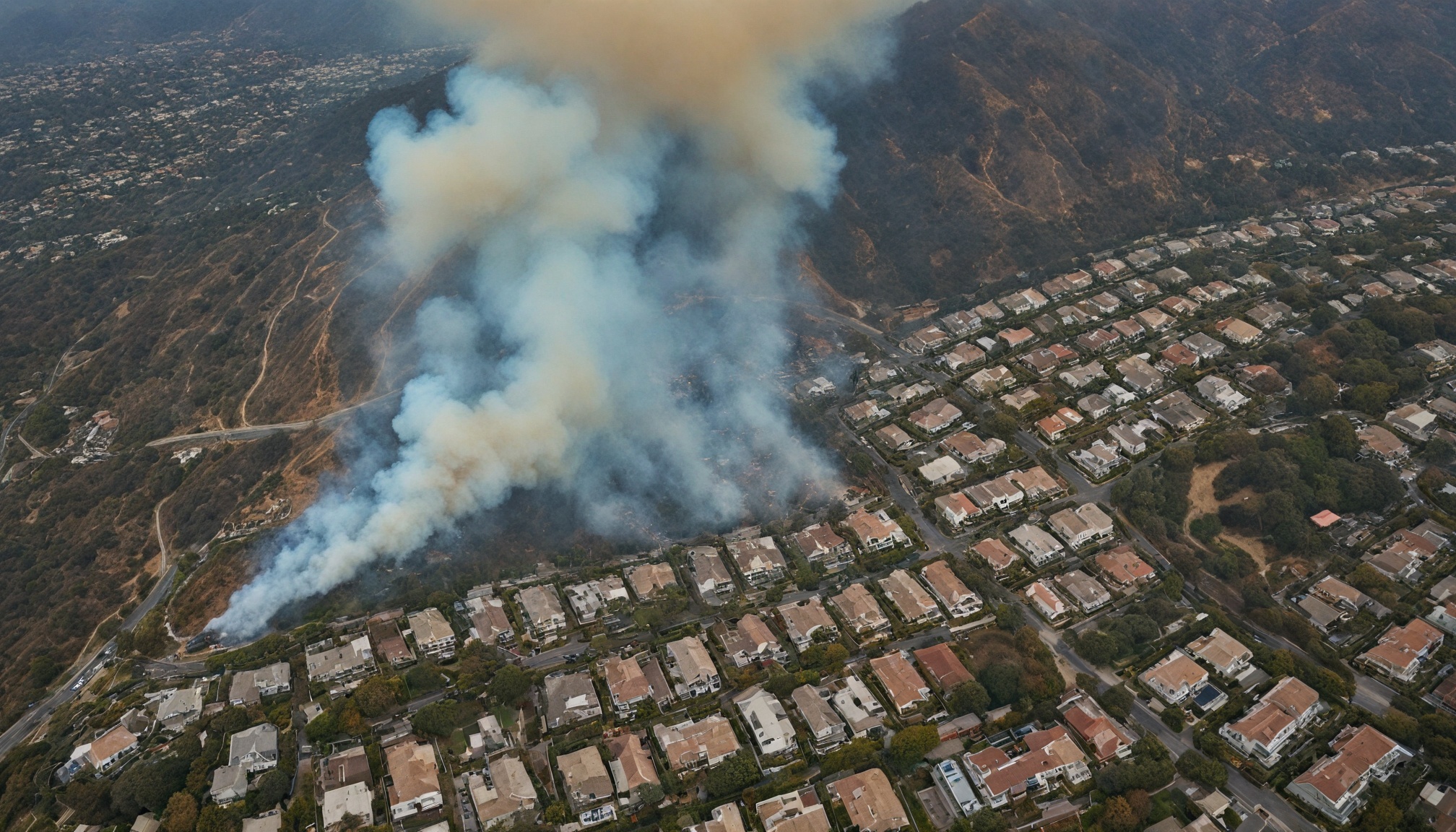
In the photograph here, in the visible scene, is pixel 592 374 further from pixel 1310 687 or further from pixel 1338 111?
pixel 1338 111

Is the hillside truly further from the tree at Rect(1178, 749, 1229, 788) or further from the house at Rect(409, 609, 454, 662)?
the tree at Rect(1178, 749, 1229, 788)

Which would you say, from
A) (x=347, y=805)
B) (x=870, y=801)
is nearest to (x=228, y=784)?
(x=347, y=805)

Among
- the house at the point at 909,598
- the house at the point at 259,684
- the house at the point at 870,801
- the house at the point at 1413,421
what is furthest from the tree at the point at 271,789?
the house at the point at 1413,421

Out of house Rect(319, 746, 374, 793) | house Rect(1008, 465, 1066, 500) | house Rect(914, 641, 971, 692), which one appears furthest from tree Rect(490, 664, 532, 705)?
house Rect(1008, 465, 1066, 500)

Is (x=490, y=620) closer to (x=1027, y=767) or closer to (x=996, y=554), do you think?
(x=1027, y=767)

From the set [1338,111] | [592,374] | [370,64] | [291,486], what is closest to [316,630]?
[291,486]

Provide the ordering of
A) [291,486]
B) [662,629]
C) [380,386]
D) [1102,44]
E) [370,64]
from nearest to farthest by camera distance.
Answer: [662,629]
[291,486]
[380,386]
[1102,44]
[370,64]
